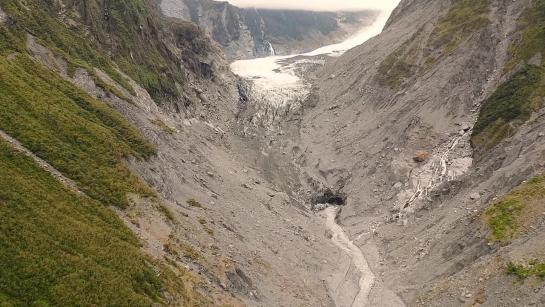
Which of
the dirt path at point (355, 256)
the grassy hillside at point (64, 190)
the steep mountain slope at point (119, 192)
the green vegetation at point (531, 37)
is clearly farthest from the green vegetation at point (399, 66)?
the grassy hillside at point (64, 190)

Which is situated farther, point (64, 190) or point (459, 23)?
point (459, 23)

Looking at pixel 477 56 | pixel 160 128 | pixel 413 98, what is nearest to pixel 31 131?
pixel 160 128

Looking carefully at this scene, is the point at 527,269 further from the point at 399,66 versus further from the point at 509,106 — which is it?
the point at 399,66

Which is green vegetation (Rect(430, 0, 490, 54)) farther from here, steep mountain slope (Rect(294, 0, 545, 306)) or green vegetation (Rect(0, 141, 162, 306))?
green vegetation (Rect(0, 141, 162, 306))

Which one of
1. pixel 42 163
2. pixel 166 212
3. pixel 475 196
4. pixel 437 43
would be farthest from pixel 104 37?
pixel 437 43

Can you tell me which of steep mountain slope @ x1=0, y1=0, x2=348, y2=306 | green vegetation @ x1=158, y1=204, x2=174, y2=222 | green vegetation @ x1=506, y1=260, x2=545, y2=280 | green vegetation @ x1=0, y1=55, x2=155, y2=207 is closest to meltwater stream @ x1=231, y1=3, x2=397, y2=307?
steep mountain slope @ x1=0, y1=0, x2=348, y2=306

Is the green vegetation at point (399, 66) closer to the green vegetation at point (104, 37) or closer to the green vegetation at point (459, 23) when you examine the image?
the green vegetation at point (459, 23)
